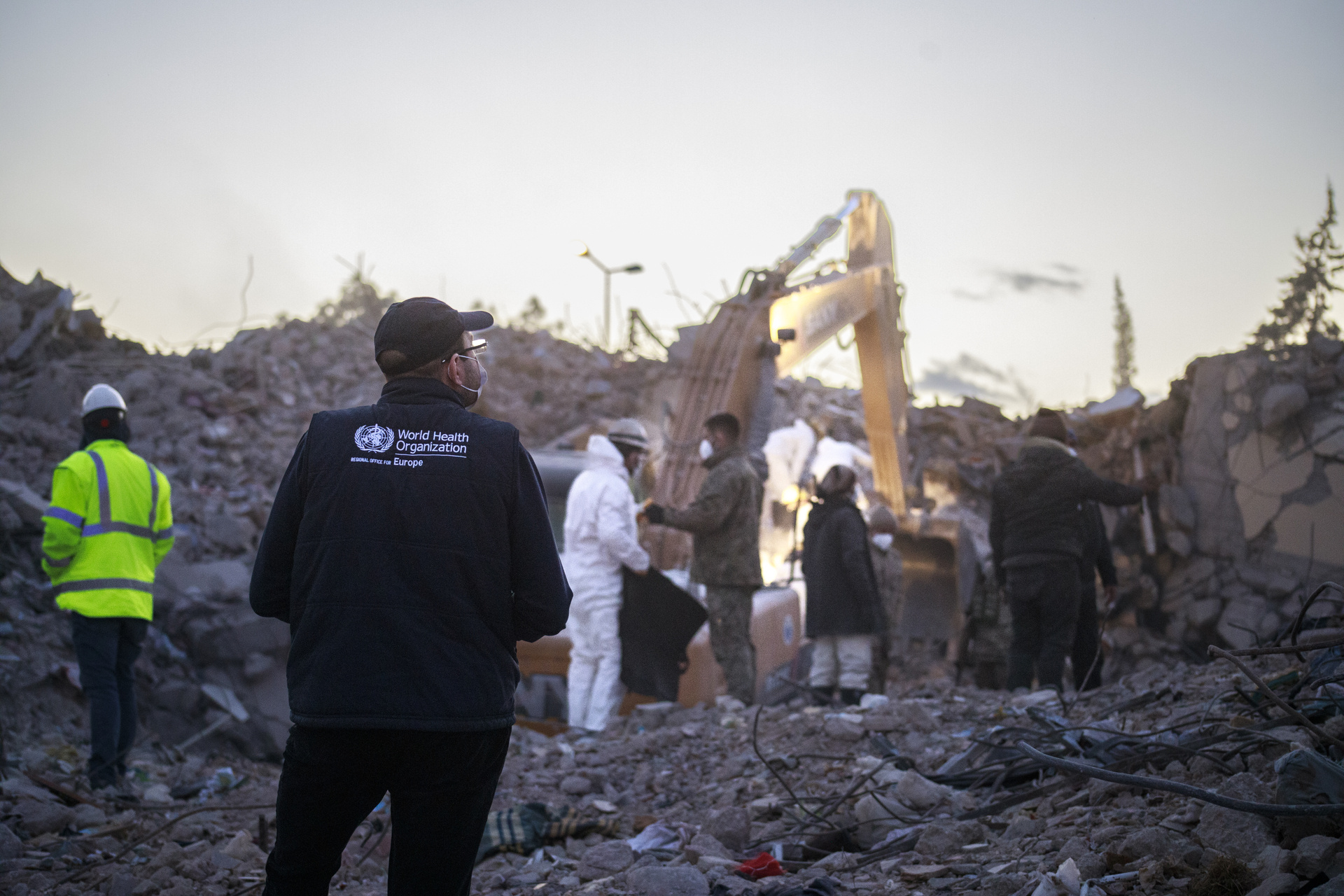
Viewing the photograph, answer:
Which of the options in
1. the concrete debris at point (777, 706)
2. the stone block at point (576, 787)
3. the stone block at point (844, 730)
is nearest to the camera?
the concrete debris at point (777, 706)

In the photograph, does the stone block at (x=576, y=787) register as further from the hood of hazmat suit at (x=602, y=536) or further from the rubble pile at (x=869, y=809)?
the hood of hazmat suit at (x=602, y=536)

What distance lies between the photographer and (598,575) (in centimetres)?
667

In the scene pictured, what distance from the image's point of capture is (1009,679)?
6.63 metres

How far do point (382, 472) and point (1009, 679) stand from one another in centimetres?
545

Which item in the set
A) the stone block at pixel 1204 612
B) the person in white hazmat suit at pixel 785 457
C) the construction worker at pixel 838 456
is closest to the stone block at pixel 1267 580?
the stone block at pixel 1204 612

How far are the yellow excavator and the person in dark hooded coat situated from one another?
27.3 inches

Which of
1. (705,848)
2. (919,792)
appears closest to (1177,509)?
(919,792)

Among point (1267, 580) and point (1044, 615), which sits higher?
point (1044, 615)

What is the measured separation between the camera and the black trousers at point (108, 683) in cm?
508

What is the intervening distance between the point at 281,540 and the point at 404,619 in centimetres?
41

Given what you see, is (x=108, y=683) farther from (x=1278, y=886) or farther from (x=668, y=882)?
(x=1278, y=886)

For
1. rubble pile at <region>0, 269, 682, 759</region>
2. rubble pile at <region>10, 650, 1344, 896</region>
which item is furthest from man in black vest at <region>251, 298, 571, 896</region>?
rubble pile at <region>0, 269, 682, 759</region>

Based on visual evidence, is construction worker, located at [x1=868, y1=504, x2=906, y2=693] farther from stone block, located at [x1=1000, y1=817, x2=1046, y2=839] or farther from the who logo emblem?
the who logo emblem

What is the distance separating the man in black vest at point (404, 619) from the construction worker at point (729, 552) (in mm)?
4549
